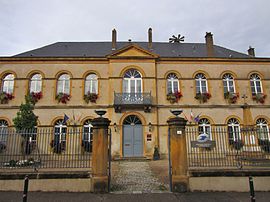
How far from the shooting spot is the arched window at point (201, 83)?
17281 millimetres

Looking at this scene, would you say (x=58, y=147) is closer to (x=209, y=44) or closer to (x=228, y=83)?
(x=228, y=83)

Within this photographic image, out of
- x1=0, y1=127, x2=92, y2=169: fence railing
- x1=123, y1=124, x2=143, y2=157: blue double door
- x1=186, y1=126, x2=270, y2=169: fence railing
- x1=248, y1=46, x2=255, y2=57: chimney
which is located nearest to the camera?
x1=186, y1=126, x2=270, y2=169: fence railing

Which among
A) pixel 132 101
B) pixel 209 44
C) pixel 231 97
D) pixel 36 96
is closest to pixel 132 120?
pixel 132 101

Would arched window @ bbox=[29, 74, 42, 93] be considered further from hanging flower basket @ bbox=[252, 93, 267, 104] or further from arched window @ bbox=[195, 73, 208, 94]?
hanging flower basket @ bbox=[252, 93, 267, 104]

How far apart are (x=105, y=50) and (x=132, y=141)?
9297 millimetres

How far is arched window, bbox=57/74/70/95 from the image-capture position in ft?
55.5

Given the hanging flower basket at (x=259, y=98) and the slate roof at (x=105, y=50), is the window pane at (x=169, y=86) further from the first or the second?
the hanging flower basket at (x=259, y=98)

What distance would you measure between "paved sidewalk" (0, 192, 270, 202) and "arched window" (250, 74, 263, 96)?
12.8 metres

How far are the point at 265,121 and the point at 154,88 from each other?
31.5 feet

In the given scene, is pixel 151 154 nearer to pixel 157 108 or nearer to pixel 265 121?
pixel 157 108

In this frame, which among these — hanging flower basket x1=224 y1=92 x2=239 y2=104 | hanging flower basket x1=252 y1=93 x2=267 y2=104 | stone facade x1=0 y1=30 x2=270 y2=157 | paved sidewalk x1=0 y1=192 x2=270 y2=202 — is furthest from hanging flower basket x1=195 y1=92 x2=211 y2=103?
paved sidewalk x1=0 y1=192 x2=270 y2=202

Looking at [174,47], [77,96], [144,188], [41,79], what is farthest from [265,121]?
[41,79]

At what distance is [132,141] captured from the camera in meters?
15.7

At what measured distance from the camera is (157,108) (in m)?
16.3
